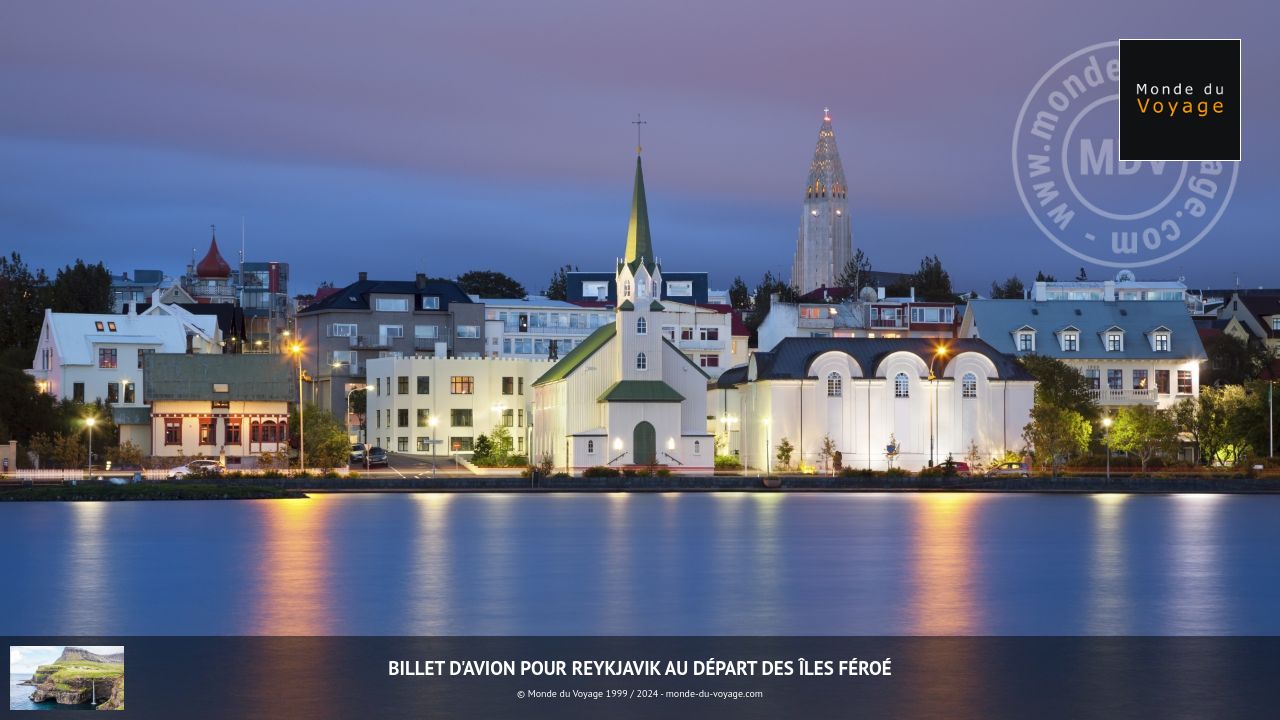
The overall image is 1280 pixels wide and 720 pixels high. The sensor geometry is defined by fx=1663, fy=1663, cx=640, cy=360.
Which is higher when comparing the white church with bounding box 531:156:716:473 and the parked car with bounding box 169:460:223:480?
the white church with bounding box 531:156:716:473

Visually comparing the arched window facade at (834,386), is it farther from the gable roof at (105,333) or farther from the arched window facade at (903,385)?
the gable roof at (105,333)

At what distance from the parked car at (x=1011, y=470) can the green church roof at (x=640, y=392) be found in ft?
58.4

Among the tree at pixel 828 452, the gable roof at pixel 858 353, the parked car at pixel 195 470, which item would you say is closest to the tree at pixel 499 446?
the gable roof at pixel 858 353

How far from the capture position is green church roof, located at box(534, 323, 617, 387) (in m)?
97.5

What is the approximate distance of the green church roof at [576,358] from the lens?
97.5m

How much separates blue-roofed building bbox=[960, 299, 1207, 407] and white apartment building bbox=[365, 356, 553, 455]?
3310cm

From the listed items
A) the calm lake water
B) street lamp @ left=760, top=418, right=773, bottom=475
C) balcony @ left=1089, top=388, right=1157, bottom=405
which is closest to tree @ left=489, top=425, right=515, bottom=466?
street lamp @ left=760, top=418, right=773, bottom=475

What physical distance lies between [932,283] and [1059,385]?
70.0 m

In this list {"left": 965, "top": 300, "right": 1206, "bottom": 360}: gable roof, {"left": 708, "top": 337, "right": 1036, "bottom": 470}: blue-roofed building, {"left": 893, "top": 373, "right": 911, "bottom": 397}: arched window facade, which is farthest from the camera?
{"left": 965, "top": 300, "right": 1206, "bottom": 360}: gable roof

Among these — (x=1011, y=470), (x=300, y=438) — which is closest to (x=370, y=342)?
(x=300, y=438)

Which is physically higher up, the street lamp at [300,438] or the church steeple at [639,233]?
the church steeple at [639,233]

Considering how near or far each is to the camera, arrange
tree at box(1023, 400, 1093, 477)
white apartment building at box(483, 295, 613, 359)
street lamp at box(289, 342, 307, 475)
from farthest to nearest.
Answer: white apartment building at box(483, 295, 613, 359) < tree at box(1023, 400, 1093, 477) < street lamp at box(289, 342, 307, 475)

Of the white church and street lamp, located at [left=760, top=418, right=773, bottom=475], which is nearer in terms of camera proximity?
the white church

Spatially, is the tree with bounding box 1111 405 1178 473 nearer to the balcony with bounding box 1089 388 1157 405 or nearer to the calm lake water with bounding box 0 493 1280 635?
the balcony with bounding box 1089 388 1157 405
